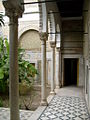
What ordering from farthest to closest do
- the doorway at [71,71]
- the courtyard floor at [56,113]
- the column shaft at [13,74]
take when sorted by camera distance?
the doorway at [71,71] → the courtyard floor at [56,113] → the column shaft at [13,74]

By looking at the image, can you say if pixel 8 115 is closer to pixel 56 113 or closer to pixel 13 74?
pixel 56 113

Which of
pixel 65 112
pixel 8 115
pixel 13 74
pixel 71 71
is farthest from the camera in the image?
pixel 71 71

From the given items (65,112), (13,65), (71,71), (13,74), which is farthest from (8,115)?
(71,71)

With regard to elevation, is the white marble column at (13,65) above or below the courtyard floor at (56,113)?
above

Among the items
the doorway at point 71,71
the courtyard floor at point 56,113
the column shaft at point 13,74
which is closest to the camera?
the column shaft at point 13,74

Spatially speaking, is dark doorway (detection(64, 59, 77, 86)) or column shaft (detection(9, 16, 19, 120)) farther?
dark doorway (detection(64, 59, 77, 86))

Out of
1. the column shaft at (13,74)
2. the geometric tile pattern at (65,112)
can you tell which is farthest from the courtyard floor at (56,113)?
the column shaft at (13,74)

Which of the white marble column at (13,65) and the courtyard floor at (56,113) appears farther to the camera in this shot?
the courtyard floor at (56,113)

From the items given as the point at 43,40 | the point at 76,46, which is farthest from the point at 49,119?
the point at 76,46

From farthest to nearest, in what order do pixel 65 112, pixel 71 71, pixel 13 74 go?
pixel 71 71
pixel 65 112
pixel 13 74

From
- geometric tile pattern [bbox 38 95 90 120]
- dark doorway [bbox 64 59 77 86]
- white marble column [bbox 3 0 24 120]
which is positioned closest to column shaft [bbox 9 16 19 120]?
white marble column [bbox 3 0 24 120]

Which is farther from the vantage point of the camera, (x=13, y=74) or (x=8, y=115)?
(x=8, y=115)

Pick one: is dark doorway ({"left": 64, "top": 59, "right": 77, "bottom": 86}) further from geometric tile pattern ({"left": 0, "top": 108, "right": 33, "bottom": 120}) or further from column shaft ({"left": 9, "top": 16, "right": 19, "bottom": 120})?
column shaft ({"left": 9, "top": 16, "right": 19, "bottom": 120})

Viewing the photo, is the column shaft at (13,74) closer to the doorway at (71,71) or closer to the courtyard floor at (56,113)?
the courtyard floor at (56,113)
